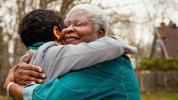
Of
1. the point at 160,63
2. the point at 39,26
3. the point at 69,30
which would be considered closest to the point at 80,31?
the point at 69,30

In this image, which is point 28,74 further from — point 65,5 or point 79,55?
point 65,5

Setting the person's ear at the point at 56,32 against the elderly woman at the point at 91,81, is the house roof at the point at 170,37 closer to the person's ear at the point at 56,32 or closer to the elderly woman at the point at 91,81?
the person's ear at the point at 56,32

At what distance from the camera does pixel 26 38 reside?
3.43 metres

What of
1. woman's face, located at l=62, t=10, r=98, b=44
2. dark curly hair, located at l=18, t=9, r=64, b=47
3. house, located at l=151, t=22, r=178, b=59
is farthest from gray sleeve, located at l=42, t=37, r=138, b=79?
house, located at l=151, t=22, r=178, b=59

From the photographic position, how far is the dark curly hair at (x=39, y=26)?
3377 millimetres

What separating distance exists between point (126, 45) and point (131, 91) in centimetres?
25

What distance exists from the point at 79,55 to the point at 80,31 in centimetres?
20

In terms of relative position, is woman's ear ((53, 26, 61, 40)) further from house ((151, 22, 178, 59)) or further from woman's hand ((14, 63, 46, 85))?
house ((151, 22, 178, 59))

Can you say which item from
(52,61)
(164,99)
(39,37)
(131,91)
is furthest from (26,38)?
(164,99)

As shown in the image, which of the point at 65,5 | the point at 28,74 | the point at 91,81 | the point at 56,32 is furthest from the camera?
the point at 65,5

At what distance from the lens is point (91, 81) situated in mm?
2795

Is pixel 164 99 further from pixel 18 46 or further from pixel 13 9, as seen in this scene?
pixel 13 9

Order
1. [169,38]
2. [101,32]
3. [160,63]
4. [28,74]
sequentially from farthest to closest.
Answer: [169,38] < [160,63] < [101,32] < [28,74]

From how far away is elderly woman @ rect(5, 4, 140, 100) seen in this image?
2.78 meters
